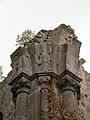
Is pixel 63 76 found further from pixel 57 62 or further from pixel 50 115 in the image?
pixel 50 115

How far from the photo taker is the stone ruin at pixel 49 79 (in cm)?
1077

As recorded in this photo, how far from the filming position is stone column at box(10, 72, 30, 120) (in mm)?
10898

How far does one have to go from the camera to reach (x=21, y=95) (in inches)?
441

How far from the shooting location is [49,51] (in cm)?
1188

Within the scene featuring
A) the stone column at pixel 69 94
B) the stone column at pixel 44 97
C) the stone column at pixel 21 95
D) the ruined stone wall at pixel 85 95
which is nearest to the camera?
the stone column at pixel 44 97

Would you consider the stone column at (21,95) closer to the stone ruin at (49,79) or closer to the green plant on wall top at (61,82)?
the stone ruin at (49,79)

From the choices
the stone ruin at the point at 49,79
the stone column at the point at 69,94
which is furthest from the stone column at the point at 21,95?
the stone column at the point at 69,94

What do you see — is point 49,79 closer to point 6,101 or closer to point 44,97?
point 44,97

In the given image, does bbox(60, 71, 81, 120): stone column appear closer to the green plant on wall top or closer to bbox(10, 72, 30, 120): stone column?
the green plant on wall top

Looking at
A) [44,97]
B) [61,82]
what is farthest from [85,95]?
[44,97]

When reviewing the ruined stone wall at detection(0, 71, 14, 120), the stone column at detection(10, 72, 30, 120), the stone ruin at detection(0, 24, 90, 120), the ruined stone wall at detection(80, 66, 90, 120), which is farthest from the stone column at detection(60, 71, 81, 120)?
the ruined stone wall at detection(0, 71, 14, 120)

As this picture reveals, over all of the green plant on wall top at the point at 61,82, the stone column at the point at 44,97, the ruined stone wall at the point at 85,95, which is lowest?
the stone column at the point at 44,97

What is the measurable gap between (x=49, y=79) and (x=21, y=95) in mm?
731

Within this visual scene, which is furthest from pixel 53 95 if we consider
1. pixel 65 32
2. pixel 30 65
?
pixel 65 32
